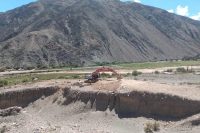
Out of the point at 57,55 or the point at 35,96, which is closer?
the point at 35,96

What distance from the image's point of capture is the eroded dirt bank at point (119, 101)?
44.8 metres

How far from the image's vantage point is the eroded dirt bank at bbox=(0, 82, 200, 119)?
1762 inches

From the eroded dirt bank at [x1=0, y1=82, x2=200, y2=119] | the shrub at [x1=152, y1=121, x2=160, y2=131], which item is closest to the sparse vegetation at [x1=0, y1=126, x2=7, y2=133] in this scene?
the eroded dirt bank at [x1=0, y1=82, x2=200, y2=119]

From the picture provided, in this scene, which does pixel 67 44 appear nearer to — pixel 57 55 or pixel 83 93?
pixel 57 55

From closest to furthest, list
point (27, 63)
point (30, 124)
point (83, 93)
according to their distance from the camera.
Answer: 1. point (30, 124)
2. point (83, 93)
3. point (27, 63)

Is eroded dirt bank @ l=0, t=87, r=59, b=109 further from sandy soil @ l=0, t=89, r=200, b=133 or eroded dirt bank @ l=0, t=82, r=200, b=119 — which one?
sandy soil @ l=0, t=89, r=200, b=133

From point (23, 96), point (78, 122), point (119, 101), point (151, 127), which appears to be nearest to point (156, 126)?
point (151, 127)

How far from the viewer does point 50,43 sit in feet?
591

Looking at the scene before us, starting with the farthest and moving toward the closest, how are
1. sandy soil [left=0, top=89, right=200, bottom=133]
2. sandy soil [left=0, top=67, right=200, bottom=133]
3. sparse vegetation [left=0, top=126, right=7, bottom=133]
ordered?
sandy soil [left=0, top=67, right=200, bottom=133]
sandy soil [left=0, top=89, right=200, bottom=133]
sparse vegetation [left=0, top=126, right=7, bottom=133]

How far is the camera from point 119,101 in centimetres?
5009

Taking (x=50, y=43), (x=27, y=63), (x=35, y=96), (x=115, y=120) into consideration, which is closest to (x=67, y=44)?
(x=50, y=43)

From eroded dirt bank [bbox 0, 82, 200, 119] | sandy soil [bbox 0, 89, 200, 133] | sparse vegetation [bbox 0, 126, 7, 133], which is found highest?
eroded dirt bank [bbox 0, 82, 200, 119]

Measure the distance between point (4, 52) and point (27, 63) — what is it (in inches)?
622

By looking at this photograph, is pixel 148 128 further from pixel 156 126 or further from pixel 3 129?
pixel 3 129
